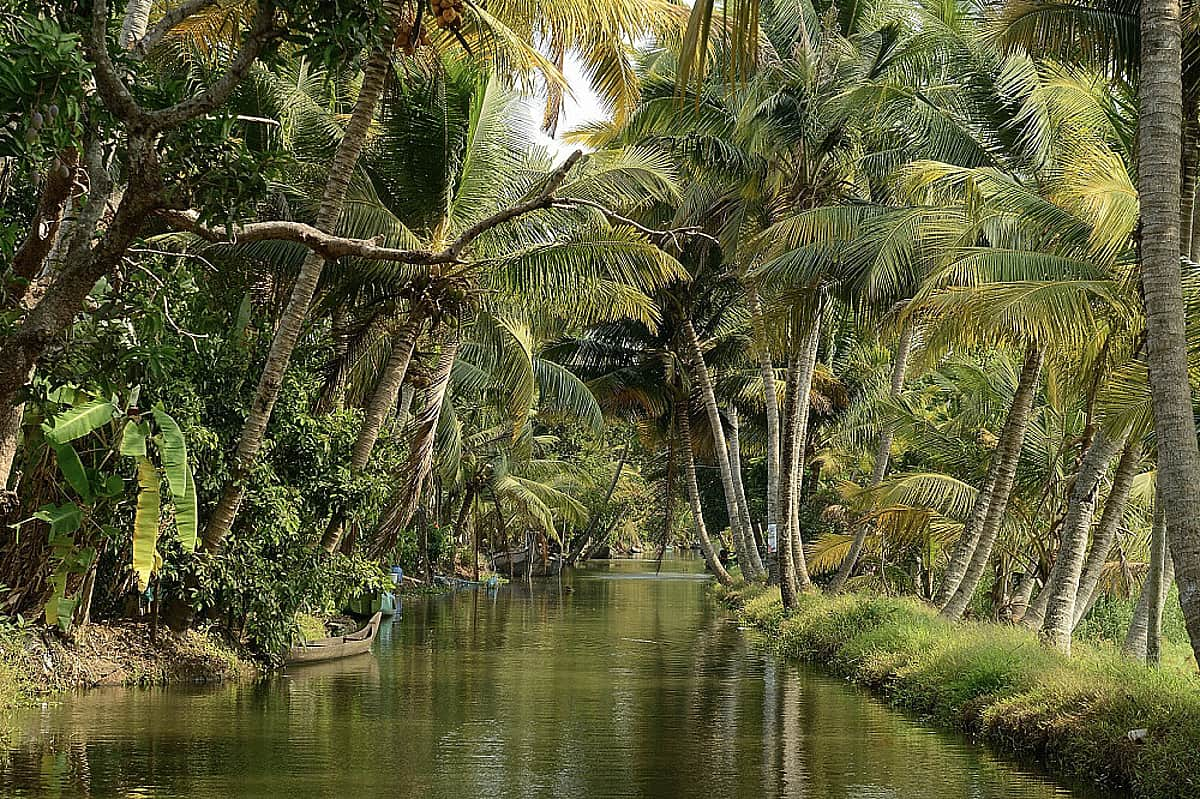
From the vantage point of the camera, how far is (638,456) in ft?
169

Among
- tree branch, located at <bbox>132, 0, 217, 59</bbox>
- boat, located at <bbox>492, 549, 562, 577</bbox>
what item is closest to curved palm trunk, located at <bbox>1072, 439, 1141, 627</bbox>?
tree branch, located at <bbox>132, 0, 217, 59</bbox>

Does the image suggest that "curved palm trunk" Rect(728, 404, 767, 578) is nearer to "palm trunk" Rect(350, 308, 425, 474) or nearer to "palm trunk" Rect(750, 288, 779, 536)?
"palm trunk" Rect(750, 288, 779, 536)

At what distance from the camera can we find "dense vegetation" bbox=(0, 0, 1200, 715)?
832 cm

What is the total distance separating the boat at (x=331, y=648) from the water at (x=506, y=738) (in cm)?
34

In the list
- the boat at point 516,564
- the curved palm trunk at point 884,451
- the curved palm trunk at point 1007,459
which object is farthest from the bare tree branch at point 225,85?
the boat at point 516,564

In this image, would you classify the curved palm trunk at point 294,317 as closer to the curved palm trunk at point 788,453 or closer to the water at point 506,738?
the water at point 506,738

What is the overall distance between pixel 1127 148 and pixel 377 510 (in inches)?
431

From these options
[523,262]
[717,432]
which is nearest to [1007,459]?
[523,262]

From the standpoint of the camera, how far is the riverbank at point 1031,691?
10.1 meters

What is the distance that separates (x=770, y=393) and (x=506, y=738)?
1375 cm

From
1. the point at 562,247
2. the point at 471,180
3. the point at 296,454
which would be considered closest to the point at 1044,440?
the point at 562,247

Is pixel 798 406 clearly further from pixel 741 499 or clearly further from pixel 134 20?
pixel 134 20

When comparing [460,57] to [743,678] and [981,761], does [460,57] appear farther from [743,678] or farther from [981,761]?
[981,761]

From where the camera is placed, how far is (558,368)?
89.1ft
